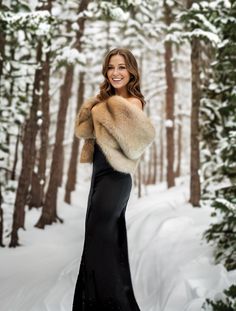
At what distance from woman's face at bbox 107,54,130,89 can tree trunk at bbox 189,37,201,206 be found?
773cm

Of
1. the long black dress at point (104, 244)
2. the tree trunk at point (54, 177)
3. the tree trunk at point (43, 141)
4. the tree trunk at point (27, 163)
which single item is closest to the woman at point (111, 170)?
the long black dress at point (104, 244)

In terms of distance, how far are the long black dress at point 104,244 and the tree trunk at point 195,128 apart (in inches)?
303

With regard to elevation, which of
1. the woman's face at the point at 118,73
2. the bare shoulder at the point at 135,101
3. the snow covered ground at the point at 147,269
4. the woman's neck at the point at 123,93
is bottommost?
the snow covered ground at the point at 147,269

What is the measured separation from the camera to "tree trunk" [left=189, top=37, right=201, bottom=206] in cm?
1134

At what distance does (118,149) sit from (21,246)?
6992mm

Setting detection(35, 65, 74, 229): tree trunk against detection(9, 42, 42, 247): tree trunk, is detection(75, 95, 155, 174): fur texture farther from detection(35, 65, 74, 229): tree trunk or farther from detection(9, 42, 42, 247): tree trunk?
detection(35, 65, 74, 229): tree trunk

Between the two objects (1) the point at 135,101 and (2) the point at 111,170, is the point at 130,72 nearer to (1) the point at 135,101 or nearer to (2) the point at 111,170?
(1) the point at 135,101

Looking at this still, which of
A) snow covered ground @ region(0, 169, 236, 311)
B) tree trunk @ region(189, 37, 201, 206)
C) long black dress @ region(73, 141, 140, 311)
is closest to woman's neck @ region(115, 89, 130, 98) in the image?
long black dress @ region(73, 141, 140, 311)

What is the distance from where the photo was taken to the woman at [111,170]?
354cm

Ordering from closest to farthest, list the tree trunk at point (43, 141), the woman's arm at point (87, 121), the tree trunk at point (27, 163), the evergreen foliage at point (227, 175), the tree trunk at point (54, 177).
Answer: the woman's arm at point (87, 121), the evergreen foliage at point (227, 175), the tree trunk at point (27, 163), the tree trunk at point (43, 141), the tree trunk at point (54, 177)

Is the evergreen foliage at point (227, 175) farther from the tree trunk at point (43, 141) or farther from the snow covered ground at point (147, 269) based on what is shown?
the tree trunk at point (43, 141)

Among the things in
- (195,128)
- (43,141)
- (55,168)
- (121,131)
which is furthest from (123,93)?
(55,168)

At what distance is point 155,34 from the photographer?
17672 millimetres

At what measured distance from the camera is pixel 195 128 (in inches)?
447
